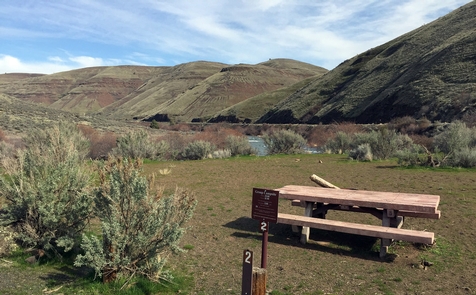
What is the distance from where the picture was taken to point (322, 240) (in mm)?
6219

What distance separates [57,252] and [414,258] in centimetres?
491

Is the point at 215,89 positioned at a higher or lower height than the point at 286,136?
higher

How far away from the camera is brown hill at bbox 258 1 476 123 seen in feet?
A: 117

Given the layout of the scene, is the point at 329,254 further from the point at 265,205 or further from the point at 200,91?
the point at 200,91

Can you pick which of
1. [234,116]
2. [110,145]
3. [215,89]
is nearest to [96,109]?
[215,89]

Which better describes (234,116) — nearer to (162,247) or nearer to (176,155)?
(176,155)

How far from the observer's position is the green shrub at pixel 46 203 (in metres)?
5.03

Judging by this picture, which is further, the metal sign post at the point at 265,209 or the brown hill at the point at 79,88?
the brown hill at the point at 79,88

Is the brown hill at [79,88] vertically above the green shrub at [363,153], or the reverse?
the brown hill at [79,88]

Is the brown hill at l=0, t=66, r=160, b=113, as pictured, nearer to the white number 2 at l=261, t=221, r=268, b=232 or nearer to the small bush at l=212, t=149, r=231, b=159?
the small bush at l=212, t=149, r=231, b=159

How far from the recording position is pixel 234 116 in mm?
80875

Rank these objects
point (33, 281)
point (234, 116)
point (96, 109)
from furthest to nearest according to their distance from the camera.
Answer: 1. point (96, 109)
2. point (234, 116)
3. point (33, 281)

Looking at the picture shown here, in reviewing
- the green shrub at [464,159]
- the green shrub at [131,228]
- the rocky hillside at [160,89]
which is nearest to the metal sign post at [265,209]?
the green shrub at [131,228]

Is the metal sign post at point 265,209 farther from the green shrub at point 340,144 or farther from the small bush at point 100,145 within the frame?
the green shrub at point 340,144
